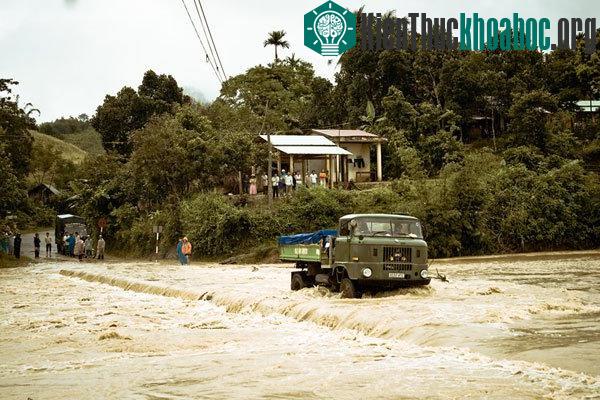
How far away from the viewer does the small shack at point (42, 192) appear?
338 ft

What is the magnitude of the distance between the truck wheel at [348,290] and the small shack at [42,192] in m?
88.5

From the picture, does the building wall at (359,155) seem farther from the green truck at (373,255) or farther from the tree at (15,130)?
the green truck at (373,255)

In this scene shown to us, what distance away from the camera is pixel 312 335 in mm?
15875

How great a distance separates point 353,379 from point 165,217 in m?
42.6

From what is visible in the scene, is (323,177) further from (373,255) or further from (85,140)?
(85,140)

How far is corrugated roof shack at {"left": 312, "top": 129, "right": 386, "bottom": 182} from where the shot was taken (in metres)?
59.1

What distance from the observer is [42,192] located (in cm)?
10456

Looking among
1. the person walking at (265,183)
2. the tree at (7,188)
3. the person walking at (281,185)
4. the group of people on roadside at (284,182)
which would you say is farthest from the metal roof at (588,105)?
the tree at (7,188)

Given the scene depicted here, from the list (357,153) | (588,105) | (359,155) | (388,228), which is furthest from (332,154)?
(388,228)

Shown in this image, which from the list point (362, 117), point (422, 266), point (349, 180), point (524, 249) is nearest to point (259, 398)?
point (422, 266)

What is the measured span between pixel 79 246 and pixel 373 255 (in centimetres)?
3925

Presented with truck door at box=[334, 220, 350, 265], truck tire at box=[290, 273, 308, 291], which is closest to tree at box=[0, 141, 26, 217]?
truck tire at box=[290, 273, 308, 291]

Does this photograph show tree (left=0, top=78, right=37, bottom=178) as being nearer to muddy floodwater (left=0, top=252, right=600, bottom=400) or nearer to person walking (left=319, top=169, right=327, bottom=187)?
person walking (left=319, top=169, right=327, bottom=187)

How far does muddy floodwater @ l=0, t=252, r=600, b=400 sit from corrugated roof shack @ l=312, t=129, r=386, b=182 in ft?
109
